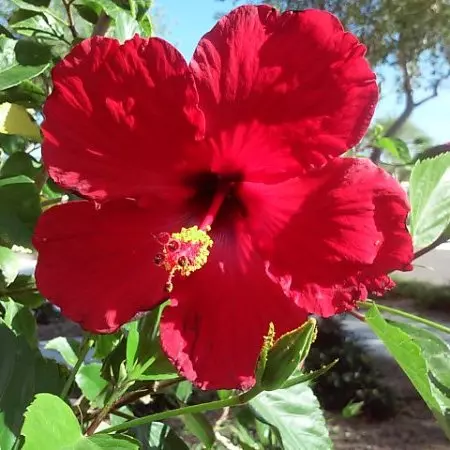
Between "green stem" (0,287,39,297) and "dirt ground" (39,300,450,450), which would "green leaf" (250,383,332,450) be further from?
"dirt ground" (39,300,450,450)

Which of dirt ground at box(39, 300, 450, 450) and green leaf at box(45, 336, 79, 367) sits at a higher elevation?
green leaf at box(45, 336, 79, 367)

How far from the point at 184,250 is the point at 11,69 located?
34 cm

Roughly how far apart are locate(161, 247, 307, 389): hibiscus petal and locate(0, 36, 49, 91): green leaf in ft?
0.96

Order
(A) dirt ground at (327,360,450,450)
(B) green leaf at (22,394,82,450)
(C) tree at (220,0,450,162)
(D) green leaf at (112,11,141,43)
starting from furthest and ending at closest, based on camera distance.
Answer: (C) tree at (220,0,450,162), (A) dirt ground at (327,360,450,450), (D) green leaf at (112,11,141,43), (B) green leaf at (22,394,82,450)

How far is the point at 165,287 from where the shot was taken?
1.69ft

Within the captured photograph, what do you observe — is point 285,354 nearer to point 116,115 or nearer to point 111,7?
point 116,115

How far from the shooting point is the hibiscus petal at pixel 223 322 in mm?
493

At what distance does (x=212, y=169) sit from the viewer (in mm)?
544

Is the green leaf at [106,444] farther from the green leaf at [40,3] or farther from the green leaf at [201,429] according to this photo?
the green leaf at [40,3]

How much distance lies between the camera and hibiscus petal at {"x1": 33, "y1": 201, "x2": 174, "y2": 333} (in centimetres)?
49

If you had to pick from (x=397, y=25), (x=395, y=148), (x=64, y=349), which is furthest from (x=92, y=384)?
(x=397, y=25)

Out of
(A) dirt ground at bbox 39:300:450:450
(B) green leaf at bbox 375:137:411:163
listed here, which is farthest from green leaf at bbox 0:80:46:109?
(A) dirt ground at bbox 39:300:450:450

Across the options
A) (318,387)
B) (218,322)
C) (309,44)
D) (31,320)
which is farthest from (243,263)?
(318,387)

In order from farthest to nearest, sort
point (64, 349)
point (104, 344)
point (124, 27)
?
point (64, 349), point (104, 344), point (124, 27)
